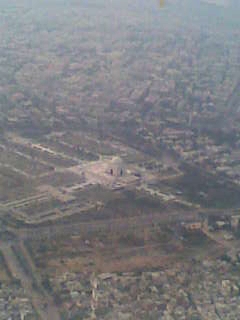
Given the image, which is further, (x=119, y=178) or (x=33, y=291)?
(x=119, y=178)

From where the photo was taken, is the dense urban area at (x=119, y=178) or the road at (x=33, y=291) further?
the dense urban area at (x=119, y=178)

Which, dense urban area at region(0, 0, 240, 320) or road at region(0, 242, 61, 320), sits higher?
road at region(0, 242, 61, 320)

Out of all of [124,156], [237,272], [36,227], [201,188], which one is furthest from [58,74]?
[237,272]

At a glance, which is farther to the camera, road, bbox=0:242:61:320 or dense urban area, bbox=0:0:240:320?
dense urban area, bbox=0:0:240:320

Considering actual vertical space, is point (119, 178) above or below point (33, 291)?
below

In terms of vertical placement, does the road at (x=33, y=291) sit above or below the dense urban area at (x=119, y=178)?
above

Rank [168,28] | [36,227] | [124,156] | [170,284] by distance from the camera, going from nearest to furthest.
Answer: [170,284] → [36,227] → [124,156] → [168,28]

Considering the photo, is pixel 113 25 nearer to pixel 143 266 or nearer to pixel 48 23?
pixel 48 23

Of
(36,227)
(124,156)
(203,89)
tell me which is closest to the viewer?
(36,227)
